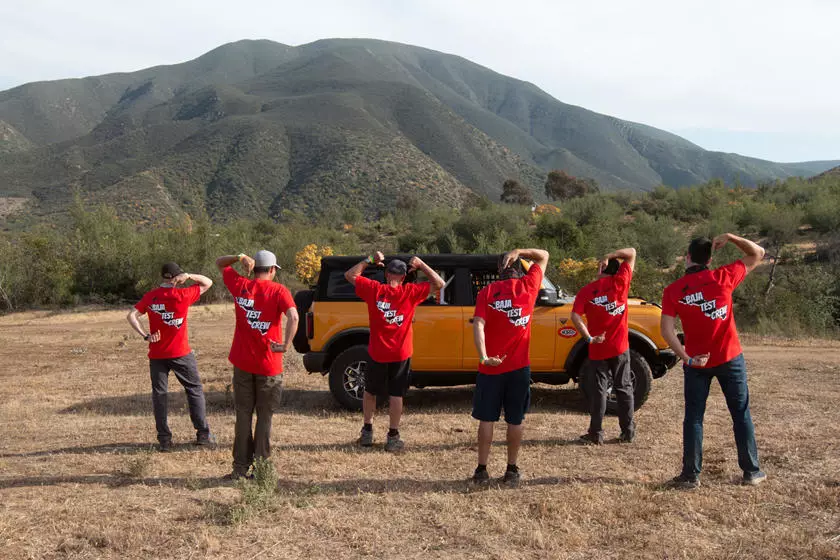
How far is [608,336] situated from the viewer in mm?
6543

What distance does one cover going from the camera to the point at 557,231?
3591cm

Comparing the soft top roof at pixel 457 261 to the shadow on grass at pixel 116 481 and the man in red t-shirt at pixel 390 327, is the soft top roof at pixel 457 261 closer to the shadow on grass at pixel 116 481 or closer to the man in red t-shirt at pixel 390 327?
the man in red t-shirt at pixel 390 327

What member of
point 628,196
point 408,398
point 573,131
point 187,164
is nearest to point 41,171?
point 187,164

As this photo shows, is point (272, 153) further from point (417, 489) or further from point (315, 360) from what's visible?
point (417, 489)

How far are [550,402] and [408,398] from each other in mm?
1924

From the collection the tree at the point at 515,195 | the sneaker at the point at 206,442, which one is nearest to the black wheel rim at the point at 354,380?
the sneaker at the point at 206,442

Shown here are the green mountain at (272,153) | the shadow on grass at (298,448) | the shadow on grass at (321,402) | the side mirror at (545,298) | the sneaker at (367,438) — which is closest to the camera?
the shadow on grass at (298,448)

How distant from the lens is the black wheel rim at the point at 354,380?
8.16 metres

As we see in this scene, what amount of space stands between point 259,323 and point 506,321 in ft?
6.53

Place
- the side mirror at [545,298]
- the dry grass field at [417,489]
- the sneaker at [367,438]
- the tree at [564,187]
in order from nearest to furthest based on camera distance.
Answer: the dry grass field at [417,489]
the sneaker at [367,438]
the side mirror at [545,298]
the tree at [564,187]

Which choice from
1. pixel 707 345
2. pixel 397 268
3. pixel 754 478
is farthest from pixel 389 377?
pixel 754 478

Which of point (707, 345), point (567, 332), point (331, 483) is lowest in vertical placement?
point (331, 483)

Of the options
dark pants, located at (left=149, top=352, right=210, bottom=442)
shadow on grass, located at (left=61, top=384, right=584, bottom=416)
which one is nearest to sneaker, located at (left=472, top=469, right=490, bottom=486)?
shadow on grass, located at (left=61, top=384, right=584, bottom=416)

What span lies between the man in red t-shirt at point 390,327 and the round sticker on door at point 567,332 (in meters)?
2.29
